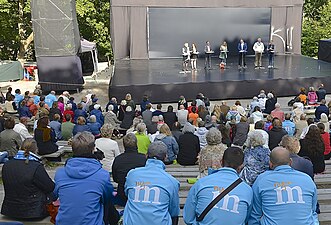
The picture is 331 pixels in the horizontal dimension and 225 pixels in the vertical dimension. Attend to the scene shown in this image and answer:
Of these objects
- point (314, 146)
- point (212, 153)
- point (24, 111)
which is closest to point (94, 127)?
point (24, 111)

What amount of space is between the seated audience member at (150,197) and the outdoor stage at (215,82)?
35.5 ft

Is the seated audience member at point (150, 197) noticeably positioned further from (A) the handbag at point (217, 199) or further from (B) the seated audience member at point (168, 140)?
(B) the seated audience member at point (168, 140)

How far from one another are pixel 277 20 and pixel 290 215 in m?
20.9

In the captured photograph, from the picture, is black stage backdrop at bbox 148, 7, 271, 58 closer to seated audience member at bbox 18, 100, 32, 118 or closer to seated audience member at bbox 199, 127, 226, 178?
seated audience member at bbox 18, 100, 32, 118

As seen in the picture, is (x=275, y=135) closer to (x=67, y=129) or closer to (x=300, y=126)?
(x=300, y=126)

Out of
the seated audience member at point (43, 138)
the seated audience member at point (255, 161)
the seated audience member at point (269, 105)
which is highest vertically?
the seated audience member at point (255, 161)

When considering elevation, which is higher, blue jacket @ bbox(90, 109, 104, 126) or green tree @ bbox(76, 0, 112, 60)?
green tree @ bbox(76, 0, 112, 60)

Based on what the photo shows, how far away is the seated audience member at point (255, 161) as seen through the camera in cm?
444

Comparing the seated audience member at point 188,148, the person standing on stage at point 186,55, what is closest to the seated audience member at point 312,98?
the person standing on stage at point 186,55

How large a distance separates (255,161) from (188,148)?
2418 millimetres

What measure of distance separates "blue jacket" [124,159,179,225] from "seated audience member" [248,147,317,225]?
2.10 feet

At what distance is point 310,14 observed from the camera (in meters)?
31.7

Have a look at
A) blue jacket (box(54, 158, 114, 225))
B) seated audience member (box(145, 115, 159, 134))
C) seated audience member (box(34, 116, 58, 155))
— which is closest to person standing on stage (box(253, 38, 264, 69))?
seated audience member (box(145, 115, 159, 134))

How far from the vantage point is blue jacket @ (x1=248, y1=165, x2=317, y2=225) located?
320 centimetres
